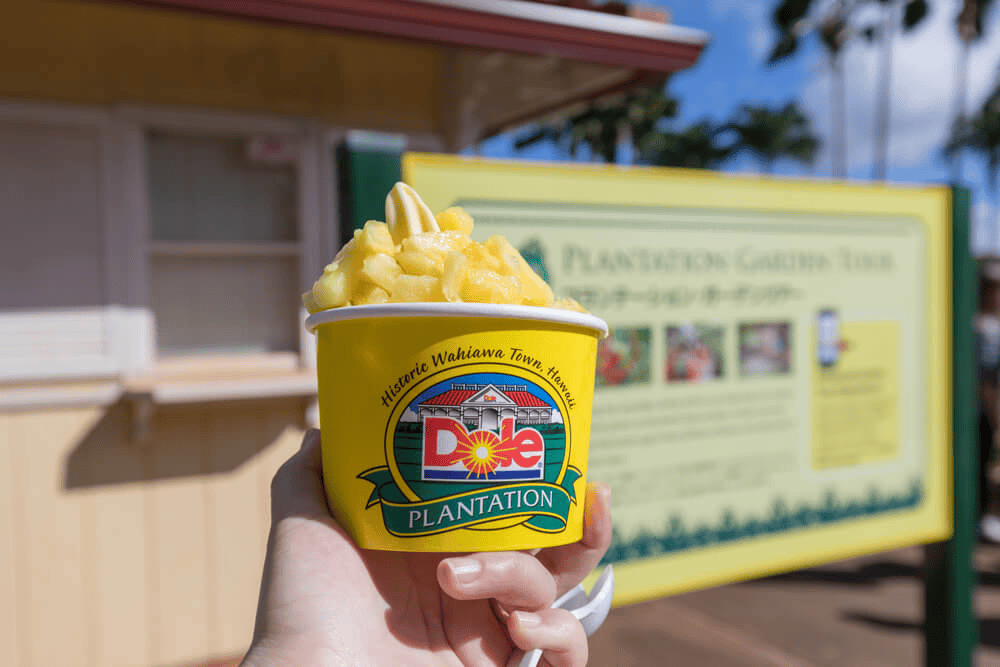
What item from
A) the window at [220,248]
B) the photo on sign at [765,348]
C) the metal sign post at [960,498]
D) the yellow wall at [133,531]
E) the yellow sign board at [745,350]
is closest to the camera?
the yellow sign board at [745,350]

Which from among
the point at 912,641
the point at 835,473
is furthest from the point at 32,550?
the point at 912,641

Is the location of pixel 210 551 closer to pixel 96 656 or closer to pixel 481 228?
pixel 96 656

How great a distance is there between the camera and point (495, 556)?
108 cm

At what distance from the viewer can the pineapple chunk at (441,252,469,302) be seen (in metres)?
1.08

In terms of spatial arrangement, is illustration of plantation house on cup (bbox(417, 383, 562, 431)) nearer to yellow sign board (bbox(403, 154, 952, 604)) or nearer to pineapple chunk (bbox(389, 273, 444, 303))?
pineapple chunk (bbox(389, 273, 444, 303))

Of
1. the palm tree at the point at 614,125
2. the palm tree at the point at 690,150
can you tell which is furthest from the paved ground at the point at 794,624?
the palm tree at the point at 690,150

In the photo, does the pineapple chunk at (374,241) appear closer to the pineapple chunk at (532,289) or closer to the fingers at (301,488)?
the pineapple chunk at (532,289)

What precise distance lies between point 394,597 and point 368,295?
1.72 ft

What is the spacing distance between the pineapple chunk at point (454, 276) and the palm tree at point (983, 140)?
39236mm

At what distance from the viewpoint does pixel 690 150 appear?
141 ft

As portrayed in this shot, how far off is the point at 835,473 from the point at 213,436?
3.04 metres

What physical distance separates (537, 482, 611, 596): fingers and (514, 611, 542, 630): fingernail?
0.66 feet

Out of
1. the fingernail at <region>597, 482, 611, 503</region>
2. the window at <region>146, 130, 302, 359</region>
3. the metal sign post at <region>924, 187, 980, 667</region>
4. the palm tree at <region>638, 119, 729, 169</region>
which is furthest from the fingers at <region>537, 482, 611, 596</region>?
the palm tree at <region>638, 119, 729, 169</region>

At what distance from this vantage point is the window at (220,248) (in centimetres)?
390
